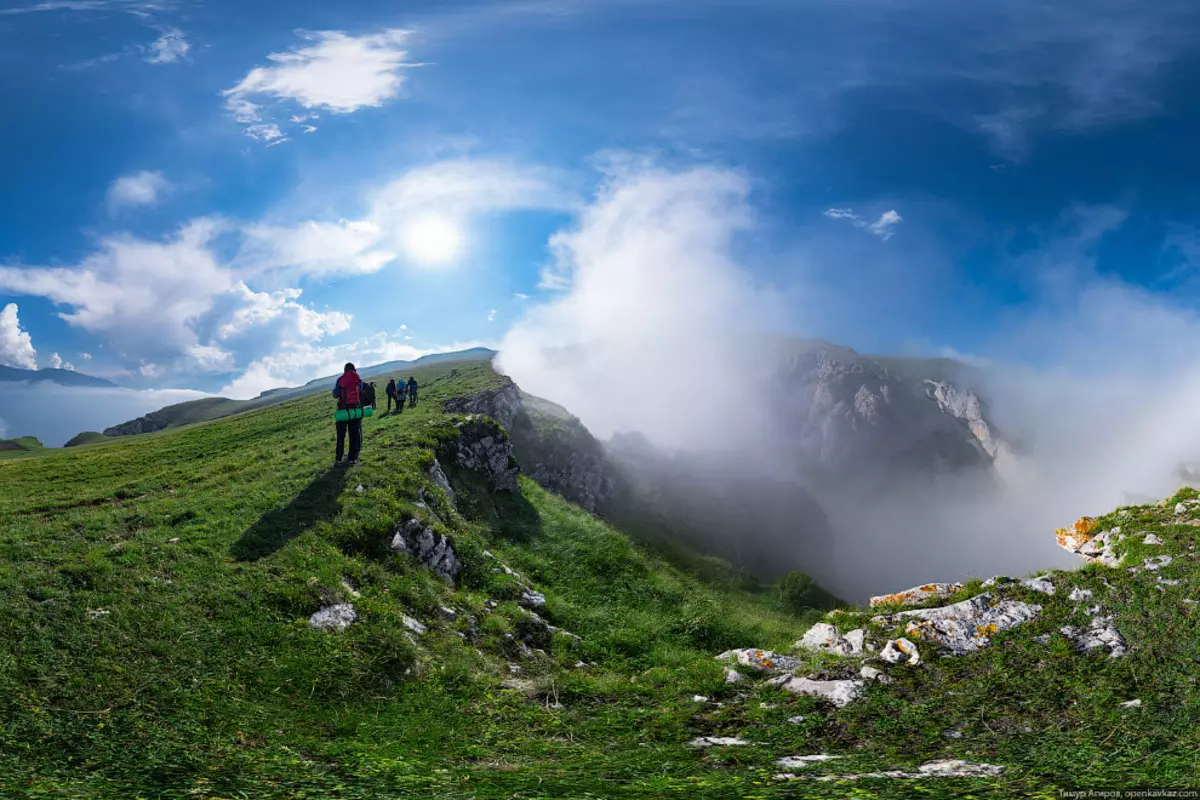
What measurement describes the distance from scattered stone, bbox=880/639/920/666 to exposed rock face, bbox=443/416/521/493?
21115 mm

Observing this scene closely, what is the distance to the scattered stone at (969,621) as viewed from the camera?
12.8 meters

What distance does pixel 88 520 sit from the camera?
17.1m

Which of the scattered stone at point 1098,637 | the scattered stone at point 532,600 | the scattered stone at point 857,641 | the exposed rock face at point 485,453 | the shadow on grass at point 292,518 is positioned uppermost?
the exposed rock face at point 485,453

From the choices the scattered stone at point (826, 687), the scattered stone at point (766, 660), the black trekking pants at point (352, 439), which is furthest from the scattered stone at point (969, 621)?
the black trekking pants at point (352, 439)

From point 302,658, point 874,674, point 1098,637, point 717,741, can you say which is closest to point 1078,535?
point 1098,637

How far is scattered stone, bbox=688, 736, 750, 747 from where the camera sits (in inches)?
380

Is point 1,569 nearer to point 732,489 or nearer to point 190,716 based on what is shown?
point 190,716

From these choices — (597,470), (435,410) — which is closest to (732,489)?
(597,470)

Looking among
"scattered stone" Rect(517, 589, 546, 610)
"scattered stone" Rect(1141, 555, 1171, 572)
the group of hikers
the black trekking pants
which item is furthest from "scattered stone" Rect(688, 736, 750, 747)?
the black trekking pants

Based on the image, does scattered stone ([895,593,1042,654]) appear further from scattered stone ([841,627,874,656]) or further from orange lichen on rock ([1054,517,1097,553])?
orange lichen on rock ([1054,517,1097,553])

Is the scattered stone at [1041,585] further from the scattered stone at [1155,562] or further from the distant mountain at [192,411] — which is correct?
the distant mountain at [192,411]

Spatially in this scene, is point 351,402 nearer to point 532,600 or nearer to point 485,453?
point 485,453

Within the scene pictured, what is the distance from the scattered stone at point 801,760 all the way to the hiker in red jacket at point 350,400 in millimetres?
19771

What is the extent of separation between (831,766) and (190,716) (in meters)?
10.3
